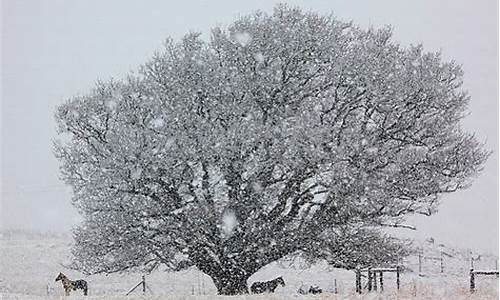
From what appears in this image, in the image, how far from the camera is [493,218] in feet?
18.8

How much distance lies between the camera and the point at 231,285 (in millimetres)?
5898

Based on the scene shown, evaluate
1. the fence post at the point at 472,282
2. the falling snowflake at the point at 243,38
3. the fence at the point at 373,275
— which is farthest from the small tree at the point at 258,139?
the fence post at the point at 472,282

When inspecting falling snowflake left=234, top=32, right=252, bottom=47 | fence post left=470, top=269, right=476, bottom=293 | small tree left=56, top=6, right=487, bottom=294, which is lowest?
fence post left=470, top=269, right=476, bottom=293

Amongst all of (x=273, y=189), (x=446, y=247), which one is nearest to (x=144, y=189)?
(x=273, y=189)

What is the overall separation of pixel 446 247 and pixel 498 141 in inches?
21.7

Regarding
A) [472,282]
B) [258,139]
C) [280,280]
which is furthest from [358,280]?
[258,139]

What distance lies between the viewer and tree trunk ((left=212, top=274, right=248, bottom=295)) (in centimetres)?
586

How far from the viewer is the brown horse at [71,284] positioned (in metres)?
5.80

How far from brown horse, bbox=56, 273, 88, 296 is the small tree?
3.2 inches

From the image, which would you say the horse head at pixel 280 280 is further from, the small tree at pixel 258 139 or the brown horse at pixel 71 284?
the brown horse at pixel 71 284

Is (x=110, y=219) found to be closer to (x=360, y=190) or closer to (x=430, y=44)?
(x=360, y=190)

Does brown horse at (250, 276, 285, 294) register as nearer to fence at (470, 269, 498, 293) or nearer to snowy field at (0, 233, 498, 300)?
snowy field at (0, 233, 498, 300)

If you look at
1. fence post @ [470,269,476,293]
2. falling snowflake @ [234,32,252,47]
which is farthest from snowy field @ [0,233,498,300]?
falling snowflake @ [234,32,252,47]

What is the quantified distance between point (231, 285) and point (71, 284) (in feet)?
2.48
